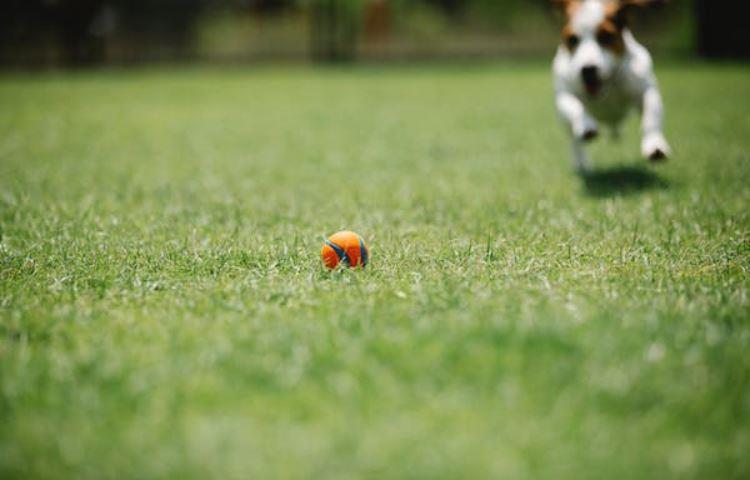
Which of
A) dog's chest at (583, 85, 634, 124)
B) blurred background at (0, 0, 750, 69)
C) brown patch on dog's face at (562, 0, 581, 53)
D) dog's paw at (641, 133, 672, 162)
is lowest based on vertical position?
blurred background at (0, 0, 750, 69)

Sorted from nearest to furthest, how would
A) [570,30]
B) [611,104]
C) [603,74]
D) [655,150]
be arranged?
[655,150]
[603,74]
[570,30]
[611,104]

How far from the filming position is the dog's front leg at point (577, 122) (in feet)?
19.0

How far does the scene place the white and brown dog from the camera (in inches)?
229

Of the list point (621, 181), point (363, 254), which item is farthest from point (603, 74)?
point (363, 254)

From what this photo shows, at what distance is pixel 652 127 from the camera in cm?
589

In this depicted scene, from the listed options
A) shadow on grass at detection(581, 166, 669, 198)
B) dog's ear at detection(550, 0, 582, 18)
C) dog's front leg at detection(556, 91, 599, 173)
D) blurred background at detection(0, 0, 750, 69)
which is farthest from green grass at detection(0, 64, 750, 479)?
blurred background at detection(0, 0, 750, 69)

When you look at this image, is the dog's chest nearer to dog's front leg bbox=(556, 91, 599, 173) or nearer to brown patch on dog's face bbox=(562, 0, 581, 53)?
dog's front leg bbox=(556, 91, 599, 173)

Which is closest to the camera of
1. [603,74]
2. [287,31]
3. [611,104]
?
[603,74]

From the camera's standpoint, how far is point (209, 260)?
4.14 meters

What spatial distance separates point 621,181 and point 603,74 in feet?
3.59

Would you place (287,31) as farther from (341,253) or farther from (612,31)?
(341,253)

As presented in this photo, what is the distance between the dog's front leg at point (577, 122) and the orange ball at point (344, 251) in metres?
2.71

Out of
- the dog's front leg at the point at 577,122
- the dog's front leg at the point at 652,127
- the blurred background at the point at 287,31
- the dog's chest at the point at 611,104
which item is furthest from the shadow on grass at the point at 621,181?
the blurred background at the point at 287,31

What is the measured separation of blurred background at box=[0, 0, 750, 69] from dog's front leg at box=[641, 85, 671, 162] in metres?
24.2
